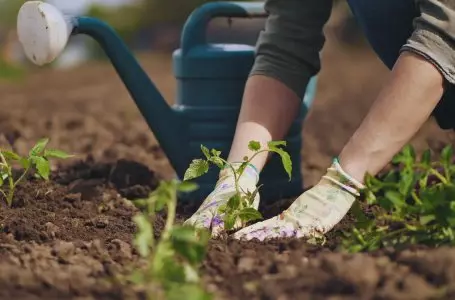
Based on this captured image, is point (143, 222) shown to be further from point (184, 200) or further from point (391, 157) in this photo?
point (184, 200)

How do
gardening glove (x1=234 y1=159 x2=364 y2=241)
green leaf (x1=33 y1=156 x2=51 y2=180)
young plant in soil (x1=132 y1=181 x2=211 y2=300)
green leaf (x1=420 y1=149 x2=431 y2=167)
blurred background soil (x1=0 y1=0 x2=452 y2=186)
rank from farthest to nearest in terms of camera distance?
blurred background soil (x1=0 y1=0 x2=452 y2=186), green leaf (x1=33 y1=156 x2=51 y2=180), gardening glove (x1=234 y1=159 x2=364 y2=241), green leaf (x1=420 y1=149 x2=431 y2=167), young plant in soil (x1=132 y1=181 x2=211 y2=300)

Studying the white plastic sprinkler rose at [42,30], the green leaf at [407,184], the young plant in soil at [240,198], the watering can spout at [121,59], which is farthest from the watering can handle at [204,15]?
the green leaf at [407,184]

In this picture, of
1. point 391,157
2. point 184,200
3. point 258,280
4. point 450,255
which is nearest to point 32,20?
point 184,200

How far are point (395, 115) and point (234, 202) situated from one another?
0.38 m

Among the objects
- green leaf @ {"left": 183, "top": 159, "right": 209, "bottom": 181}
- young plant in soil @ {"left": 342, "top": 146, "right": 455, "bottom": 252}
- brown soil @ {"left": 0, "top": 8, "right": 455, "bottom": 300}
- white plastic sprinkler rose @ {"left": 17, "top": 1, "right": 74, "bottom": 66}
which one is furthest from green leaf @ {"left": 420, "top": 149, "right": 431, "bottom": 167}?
white plastic sprinkler rose @ {"left": 17, "top": 1, "right": 74, "bottom": 66}

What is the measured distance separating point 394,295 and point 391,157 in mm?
744

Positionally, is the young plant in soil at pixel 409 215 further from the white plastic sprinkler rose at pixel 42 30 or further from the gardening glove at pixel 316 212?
the white plastic sprinkler rose at pixel 42 30

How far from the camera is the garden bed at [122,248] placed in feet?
4.65

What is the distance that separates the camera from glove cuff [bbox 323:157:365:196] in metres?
2.01

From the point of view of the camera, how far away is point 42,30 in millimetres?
2242

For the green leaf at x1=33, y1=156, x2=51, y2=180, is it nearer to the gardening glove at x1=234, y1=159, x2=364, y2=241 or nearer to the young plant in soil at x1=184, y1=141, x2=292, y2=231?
the young plant in soil at x1=184, y1=141, x2=292, y2=231

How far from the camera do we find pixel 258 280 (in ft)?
4.96

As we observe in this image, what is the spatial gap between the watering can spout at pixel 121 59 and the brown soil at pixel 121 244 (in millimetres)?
145

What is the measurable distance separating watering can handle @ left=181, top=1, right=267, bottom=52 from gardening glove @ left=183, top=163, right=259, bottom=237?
57 cm
